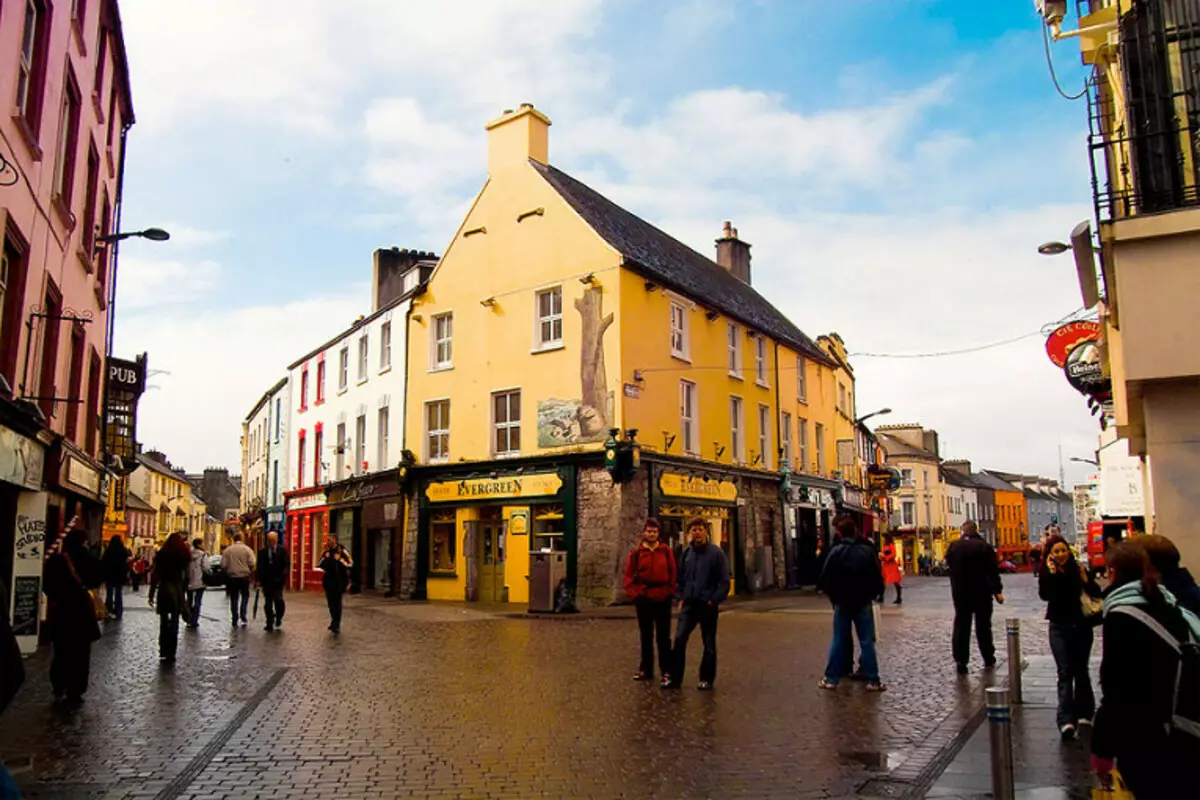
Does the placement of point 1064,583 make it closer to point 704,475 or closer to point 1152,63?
point 1152,63

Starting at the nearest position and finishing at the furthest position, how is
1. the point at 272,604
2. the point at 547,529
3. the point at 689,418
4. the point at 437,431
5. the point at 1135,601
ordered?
the point at 1135,601, the point at 272,604, the point at 547,529, the point at 689,418, the point at 437,431

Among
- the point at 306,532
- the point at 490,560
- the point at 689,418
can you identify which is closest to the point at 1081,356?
the point at 689,418

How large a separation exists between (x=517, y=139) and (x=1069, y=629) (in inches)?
848

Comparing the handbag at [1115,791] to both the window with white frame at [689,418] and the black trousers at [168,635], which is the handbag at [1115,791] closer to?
the black trousers at [168,635]

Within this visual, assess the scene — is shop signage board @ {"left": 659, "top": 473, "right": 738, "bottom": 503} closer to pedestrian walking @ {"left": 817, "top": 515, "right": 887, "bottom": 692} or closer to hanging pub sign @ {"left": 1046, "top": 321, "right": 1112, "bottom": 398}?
hanging pub sign @ {"left": 1046, "top": 321, "right": 1112, "bottom": 398}

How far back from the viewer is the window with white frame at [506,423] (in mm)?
24938

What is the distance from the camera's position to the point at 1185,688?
12.5 ft

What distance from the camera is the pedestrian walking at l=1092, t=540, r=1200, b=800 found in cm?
378

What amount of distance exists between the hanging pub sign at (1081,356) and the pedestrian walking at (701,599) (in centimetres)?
757

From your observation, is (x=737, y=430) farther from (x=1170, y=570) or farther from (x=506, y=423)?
(x=1170, y=570)

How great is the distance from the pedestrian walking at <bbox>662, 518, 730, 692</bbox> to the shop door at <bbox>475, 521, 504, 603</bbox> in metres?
15.0

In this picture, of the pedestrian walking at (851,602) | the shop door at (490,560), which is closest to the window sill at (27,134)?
the pedestrian walking at (851,602)

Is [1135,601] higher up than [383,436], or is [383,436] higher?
[383,436]

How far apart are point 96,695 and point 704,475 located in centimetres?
1792
